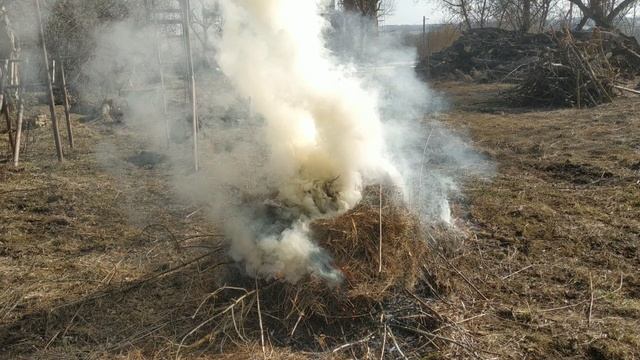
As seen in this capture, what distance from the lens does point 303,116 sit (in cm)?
552

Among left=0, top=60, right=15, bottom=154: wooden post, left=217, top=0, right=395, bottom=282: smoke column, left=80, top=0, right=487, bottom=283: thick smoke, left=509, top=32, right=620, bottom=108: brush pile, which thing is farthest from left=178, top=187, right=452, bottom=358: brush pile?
left=509, top=32, right=620, bottom=108: brush pile

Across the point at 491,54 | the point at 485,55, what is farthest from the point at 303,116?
the point at 491,54

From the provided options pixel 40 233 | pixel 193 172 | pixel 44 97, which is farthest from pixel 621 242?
pixel 44 97

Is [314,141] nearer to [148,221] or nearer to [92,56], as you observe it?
[148,221]

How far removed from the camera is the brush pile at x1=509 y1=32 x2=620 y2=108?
14609 millimetres

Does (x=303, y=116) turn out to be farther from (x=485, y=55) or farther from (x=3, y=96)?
(x=485, y=55)

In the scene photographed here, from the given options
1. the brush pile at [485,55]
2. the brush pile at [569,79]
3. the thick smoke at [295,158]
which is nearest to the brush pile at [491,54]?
the brush pile at [485,55]

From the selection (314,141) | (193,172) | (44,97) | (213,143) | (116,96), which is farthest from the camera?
(44,97)

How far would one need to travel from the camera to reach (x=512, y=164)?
9.20 meters

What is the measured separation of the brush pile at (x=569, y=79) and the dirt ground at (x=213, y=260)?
5.48 meters

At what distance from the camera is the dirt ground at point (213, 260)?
414cm

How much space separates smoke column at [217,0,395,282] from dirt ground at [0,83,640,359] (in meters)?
0.97

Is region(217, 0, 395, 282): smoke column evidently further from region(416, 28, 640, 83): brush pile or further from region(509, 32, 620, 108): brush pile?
region(416, 28, 640, 83): brush pile

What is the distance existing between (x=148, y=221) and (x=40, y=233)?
1.31 metres
